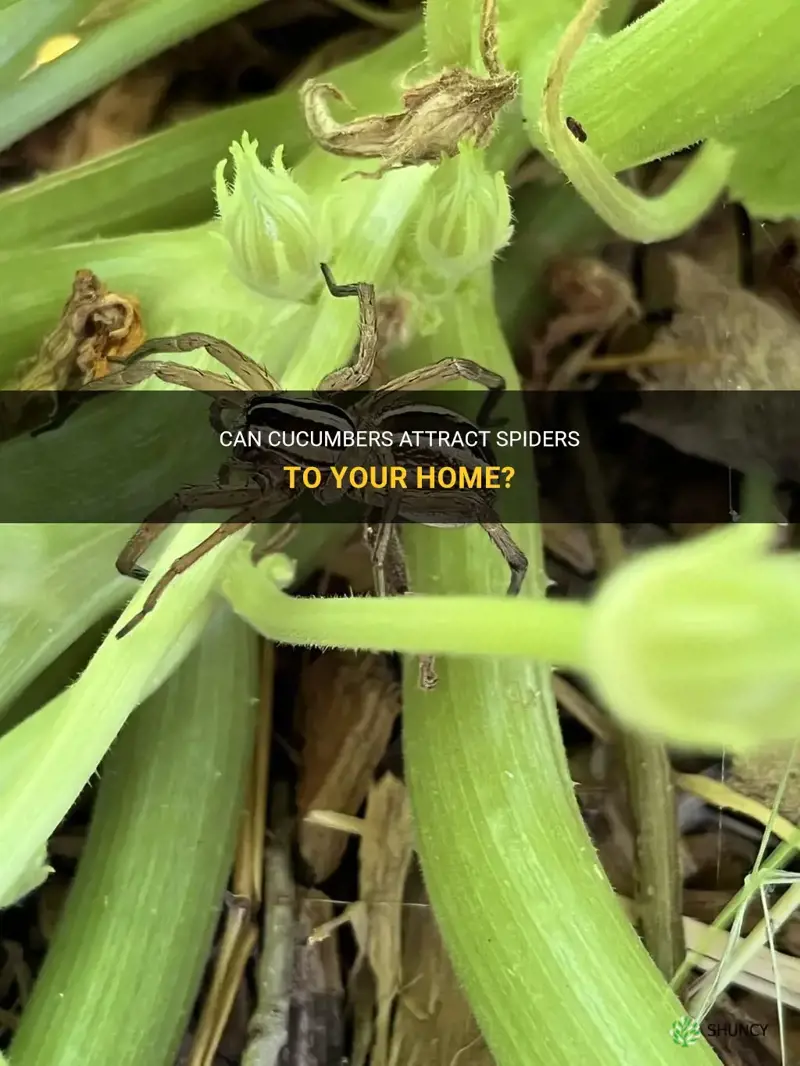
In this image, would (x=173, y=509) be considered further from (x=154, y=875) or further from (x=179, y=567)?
(x=154, y=875)

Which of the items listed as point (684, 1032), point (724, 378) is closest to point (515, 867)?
point (684, 1032)

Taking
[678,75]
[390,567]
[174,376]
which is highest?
[678,75]

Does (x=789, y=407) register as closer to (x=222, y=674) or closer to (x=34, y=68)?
(x=222, y=674)

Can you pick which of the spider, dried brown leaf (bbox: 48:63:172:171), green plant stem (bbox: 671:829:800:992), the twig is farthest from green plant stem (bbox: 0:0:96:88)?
green plant stem (bbox: 671:829:800:992)

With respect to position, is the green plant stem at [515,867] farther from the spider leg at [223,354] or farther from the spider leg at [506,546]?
the spider leg at [223,354]

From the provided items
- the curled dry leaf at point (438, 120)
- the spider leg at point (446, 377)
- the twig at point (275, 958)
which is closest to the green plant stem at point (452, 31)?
the curled dry leaf at point (438, 120)
